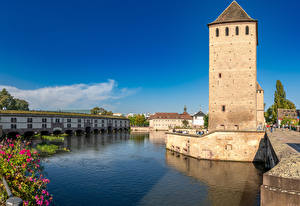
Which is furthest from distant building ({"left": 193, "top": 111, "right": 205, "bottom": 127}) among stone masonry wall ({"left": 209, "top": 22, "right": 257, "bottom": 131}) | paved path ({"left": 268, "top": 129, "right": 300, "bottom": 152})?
paved path ({"left": 268, "top": 129, "right": 300, "bottom": 152})

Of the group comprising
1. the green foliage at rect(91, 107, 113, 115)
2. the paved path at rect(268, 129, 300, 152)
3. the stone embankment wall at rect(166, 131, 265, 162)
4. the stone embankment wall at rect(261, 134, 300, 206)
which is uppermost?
the green foliage at rect(91, 107, 113, 115)

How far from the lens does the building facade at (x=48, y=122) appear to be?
166 feet

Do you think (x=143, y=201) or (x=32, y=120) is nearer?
(x=143, y=201)

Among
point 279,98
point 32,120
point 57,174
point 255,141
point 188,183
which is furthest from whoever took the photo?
point 279,98

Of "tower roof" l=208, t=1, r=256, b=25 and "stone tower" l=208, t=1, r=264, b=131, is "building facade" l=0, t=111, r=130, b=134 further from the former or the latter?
"tower roof" l=208, t=1, r=256, b=25

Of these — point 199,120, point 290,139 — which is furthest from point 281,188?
point 199,120

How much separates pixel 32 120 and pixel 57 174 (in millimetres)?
41394

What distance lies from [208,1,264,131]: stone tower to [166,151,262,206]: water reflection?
23.4 ft

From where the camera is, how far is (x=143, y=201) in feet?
48.8

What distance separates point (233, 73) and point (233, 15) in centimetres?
933

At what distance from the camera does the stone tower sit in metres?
30.6

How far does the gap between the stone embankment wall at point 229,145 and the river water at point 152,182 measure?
3.82 feet

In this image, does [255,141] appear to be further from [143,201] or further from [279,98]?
[279,98]

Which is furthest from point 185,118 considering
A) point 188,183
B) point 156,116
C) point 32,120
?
point 188,183
